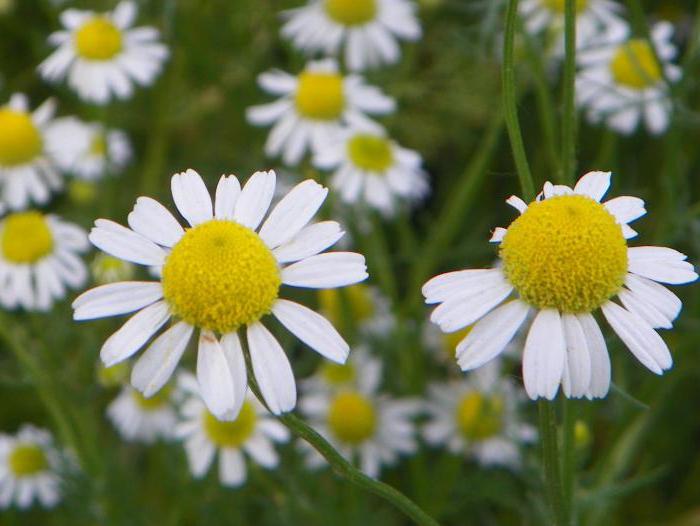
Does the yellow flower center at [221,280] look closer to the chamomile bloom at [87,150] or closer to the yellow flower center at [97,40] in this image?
the chamomile bloom at [87,150]

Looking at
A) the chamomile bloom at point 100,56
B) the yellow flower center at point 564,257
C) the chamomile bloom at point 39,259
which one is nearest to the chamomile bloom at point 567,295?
the yellow flower center at point 564,257

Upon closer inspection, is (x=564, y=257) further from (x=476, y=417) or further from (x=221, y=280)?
(x=476, y=417)

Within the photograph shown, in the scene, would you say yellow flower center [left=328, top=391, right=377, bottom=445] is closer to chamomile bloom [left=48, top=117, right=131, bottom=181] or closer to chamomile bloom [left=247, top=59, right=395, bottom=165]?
chamomile bloom [left=247, top=59, right=395, bottom=165]

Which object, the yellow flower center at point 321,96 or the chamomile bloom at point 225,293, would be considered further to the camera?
the yellow flower center at point 321,96

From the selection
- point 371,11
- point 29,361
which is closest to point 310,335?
point 29,361

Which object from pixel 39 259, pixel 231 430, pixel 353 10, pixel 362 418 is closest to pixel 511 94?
pixel 231 430

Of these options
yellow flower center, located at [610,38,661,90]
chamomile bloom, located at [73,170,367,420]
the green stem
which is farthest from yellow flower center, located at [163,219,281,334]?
yellow flower center, located at [610,38,661,90]

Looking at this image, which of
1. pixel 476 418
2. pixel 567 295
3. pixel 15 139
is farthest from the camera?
pixel 15 139
